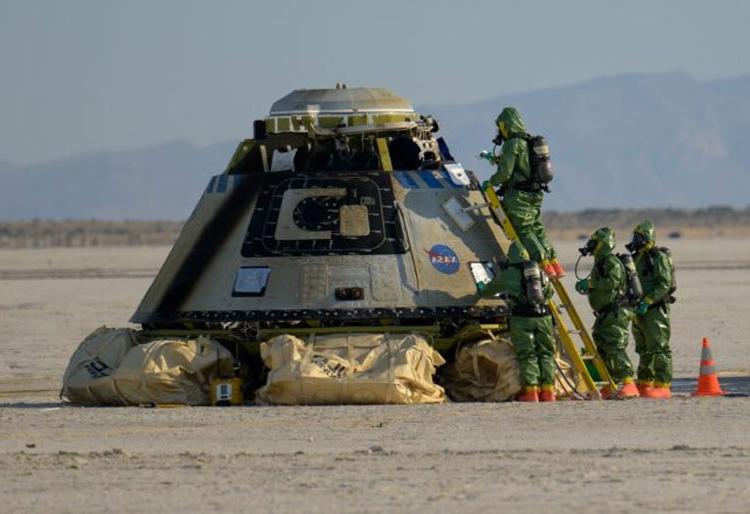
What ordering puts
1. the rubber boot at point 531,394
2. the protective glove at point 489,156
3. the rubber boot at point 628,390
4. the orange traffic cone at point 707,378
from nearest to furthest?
the rubber boot at point 531,394
the rubber boot at point 628,390
the protective glove at point 489,156
the orange traffic cone at point 707,378

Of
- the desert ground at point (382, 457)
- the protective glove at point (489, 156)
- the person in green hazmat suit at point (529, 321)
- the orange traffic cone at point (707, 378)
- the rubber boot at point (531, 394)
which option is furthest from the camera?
the orange traffic cone at point (707, 378)

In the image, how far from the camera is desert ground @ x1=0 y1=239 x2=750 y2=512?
1411cm

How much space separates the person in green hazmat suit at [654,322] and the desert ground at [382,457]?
715 millimetres

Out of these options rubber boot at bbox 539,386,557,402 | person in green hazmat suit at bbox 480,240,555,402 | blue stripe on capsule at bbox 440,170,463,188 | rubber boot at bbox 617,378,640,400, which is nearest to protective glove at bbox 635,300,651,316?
rubber boot at bbox 617,378,640,400

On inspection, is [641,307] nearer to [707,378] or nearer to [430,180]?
[707,378]

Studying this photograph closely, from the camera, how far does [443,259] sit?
818 inches

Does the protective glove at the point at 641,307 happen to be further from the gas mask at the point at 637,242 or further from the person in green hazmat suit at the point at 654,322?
the gas mask at the point at 637,242

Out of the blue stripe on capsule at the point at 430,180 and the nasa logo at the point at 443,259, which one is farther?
the blue stripe on capsule at the point at 430,180

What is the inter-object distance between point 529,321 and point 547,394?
2.52 ft

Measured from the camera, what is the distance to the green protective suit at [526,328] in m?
20.0

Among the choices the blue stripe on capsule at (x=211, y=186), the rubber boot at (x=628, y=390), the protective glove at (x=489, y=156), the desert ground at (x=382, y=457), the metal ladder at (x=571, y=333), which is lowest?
the desert ground at (x=382, y=457)

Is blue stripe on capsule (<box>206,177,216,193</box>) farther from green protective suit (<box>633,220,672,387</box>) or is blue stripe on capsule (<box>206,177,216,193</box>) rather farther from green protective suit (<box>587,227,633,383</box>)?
green protective suit (<box>633,220,672,387</box>)

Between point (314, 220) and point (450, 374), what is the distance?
6.54ft

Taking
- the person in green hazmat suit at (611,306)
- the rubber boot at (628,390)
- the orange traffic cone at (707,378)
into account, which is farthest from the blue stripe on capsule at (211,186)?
the orange traffic cone at (707,378)
